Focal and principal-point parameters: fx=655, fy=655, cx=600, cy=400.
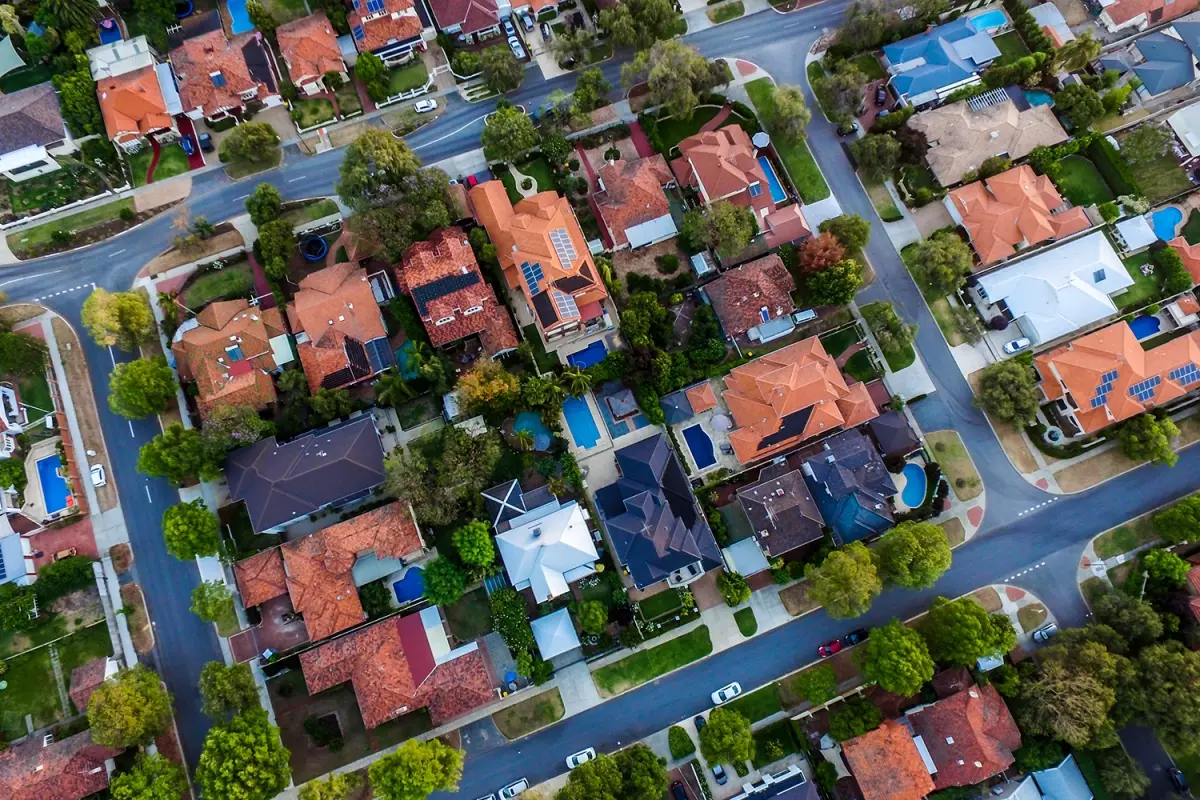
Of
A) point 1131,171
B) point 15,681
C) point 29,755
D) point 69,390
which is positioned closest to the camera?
point 29,755

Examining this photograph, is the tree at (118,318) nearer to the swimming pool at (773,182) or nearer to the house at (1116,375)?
the swimming pool at (773,182)

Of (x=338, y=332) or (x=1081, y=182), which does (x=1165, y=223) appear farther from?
(x=338, y=332)

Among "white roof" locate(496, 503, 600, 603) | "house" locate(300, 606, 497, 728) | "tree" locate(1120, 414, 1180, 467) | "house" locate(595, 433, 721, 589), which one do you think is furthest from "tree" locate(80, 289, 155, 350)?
"tree" locate(1120, 414, 1180, 467)

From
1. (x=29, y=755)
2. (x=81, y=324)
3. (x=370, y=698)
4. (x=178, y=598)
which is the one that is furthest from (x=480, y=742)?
(x=81, y=324)

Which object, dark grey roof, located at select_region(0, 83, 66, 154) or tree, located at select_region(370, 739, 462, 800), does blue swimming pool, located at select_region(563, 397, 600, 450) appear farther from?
dark grey roof, located at select_region(0, 83, 66, 154)

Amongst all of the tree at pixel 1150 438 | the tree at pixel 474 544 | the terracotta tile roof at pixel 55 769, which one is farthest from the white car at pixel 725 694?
the terracotta tile roof at pixel 55 769

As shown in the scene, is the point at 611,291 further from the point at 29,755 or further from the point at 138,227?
the point at 29,755
